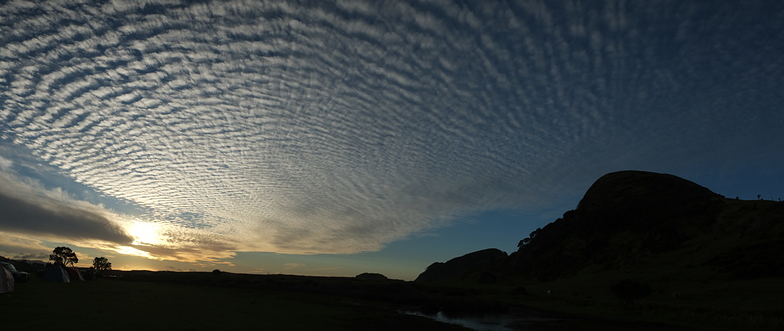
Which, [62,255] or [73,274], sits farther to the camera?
[62,255]

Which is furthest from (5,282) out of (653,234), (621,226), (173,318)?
(621,226)

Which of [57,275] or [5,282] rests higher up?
[57,275]

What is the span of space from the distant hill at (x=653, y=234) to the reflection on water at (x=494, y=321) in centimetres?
4921

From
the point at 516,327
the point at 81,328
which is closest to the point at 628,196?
the point at 516,327

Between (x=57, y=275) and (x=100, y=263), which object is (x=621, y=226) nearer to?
(x=57, y=275)

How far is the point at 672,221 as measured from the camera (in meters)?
118

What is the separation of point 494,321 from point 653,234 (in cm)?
9447

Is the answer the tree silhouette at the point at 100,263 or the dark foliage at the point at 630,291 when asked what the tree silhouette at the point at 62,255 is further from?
the dark foliage at the point at 630,291

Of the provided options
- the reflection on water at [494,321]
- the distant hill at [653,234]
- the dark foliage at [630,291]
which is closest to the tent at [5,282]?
the reflection on water at [494,321]

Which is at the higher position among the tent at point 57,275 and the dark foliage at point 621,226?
the dark foliage at point 621,226

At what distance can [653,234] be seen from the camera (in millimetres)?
111938

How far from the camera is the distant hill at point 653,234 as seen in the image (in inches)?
3120

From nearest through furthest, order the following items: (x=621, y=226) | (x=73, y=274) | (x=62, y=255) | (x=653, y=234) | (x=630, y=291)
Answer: (x=630, y=291) < (x=73, y=274) < (x=653, y=234) < (x=621, y=226) < (x=62, y=255)

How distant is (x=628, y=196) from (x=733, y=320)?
13096 centimetres
